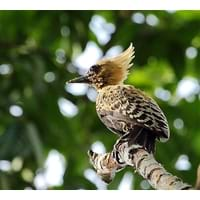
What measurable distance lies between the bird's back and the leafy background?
0.87 ft

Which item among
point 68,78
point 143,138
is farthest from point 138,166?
point 68,78

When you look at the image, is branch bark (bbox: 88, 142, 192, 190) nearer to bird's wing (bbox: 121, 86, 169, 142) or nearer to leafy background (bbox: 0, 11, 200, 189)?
bird's wing (bbox: 121, 86, 169, 142)

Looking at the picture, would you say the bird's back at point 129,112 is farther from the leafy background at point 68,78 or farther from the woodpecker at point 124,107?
the leafy background at point 68,78

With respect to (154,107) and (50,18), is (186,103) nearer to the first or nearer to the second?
(50,18)

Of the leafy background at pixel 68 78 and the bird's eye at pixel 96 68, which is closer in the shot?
the bird's eye at pixel 96 68

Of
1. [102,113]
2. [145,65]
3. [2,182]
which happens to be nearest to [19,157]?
[2,182]

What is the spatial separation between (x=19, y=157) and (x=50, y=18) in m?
0.25

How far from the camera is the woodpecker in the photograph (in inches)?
29.5

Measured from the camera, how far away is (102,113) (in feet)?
2.59

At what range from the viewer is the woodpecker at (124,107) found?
0.75 meters

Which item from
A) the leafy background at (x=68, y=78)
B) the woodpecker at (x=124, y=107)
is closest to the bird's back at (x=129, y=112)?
the woodpecker at (x=124, y=107)

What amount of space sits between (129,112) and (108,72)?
5cm

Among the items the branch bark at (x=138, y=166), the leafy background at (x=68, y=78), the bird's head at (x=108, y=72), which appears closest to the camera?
the branch bark at (x=138, y=166)

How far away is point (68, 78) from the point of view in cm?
115
